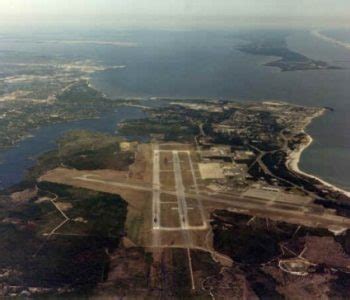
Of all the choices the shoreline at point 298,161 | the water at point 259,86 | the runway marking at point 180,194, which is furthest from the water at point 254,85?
the runway marking at point 180,194

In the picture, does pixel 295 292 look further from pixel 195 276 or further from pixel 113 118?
pixel 113 118

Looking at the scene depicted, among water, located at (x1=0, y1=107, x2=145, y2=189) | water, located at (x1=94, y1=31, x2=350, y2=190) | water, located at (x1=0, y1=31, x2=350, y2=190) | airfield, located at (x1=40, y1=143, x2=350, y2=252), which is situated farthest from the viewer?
water, located at (x1=0, y1=31, x2=350, y2=190)

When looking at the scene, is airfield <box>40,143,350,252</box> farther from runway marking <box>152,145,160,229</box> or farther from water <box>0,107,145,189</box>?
water <box>0,107,145,189</box>

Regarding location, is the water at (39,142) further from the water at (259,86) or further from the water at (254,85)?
the water at (259,86)

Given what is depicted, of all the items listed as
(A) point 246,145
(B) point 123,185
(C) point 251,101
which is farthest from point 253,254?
(C) point 251,101

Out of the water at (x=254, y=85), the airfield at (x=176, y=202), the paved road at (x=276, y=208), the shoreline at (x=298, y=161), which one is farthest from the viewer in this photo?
the water at (x=254, y=85)

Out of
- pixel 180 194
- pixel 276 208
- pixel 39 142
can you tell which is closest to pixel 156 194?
pixel 180 194

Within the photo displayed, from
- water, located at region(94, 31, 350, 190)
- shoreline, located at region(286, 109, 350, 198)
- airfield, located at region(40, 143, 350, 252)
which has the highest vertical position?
airfield, located at region(40, 143, 350, 252)

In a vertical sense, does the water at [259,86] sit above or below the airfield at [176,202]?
below

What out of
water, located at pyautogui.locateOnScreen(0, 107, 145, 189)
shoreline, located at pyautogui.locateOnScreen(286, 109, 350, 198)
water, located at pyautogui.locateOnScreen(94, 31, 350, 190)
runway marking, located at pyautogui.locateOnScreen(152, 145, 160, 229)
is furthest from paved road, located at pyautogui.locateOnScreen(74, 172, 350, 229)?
water, located at pyautogui.locateOnScreen(0, 107, 145, 189)
